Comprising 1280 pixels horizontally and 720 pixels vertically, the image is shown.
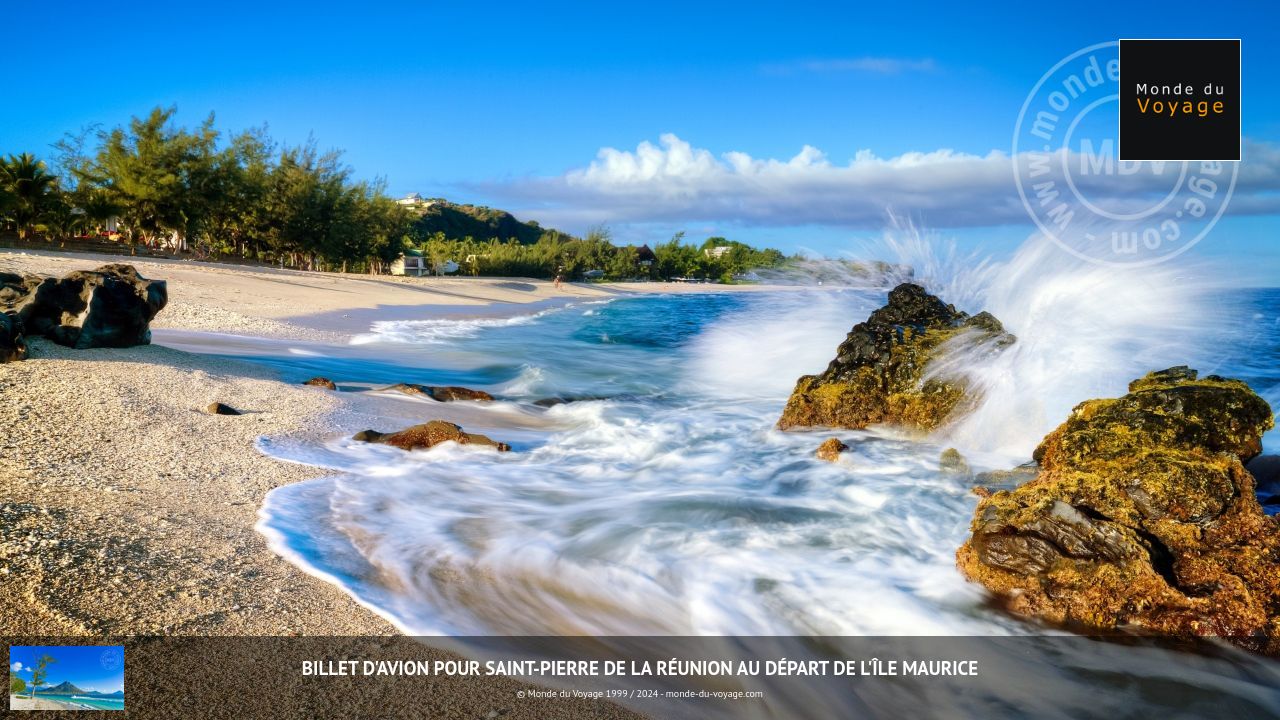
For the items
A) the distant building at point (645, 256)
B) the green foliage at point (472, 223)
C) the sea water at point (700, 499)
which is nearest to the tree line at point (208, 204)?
the sea water at point (700, 499)

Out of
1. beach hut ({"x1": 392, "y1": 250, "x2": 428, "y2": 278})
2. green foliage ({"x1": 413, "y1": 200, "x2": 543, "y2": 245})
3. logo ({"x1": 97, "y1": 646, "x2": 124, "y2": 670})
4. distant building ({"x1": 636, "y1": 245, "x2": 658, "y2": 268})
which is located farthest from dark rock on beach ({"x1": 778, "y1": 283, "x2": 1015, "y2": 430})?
green foliage ({"x1": 413, "y1": 200, "x2": 543, "y2": 245})

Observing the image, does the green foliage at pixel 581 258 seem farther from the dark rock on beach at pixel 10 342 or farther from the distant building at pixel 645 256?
Answer: the dark rock on beach at pixel 10 342

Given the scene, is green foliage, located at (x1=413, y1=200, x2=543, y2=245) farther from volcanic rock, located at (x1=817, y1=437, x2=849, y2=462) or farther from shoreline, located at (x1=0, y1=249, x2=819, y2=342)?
volcanic rock, located at (x1=817, y1=437, x2=849, y2=462)

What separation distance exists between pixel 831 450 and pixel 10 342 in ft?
23.1

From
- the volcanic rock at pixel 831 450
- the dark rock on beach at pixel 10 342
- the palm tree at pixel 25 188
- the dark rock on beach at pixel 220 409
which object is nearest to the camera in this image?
the dark rock on beach at pixel 220 409

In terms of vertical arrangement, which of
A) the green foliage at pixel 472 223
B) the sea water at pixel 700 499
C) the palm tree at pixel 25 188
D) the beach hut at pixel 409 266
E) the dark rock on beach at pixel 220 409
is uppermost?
the green foliage at pixel 472 223

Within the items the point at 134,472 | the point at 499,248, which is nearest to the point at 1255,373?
the point at 134,472

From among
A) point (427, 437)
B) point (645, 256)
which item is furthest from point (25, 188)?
point (645, 256)

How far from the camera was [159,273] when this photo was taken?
21625 millimetres

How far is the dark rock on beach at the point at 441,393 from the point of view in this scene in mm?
8906

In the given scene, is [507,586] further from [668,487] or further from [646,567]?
[668,487]

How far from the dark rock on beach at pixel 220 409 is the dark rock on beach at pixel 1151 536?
560 centimetres

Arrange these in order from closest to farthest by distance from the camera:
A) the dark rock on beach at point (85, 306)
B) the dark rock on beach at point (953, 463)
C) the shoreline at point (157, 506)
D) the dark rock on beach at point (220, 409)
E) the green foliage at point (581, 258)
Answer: the shoreline at point (157, 506)
the dark rock on beach at point (953, 463)
the dark rock on beach at point (220, 409)
the dark rock on beach at point (85, 306)
the green foliage at point (581, 258)

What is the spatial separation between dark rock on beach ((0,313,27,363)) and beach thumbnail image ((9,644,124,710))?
501cm
